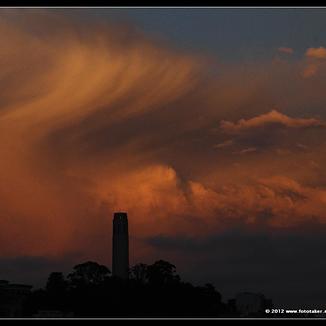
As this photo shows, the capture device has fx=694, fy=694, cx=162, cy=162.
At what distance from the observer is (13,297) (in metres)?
110

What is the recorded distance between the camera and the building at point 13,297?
342ft

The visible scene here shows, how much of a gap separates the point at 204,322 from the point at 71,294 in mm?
125225

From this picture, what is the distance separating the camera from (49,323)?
787 cm

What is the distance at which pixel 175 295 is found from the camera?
12494 centimetres

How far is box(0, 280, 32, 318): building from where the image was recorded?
104238 millimetres

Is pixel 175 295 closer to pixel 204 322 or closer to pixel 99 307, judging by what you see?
pixel 99 307
